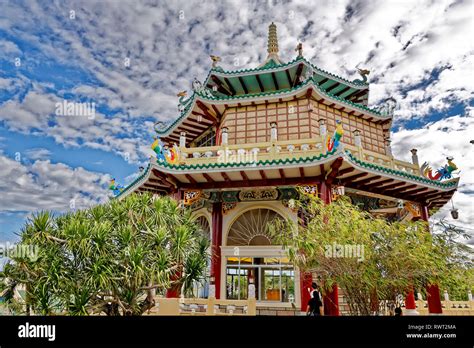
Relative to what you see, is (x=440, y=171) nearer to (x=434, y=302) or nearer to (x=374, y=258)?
(x=434, y=302)

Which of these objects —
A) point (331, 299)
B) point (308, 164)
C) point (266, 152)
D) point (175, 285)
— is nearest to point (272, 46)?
point (266, 152)

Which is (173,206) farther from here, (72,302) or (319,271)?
(319,271)

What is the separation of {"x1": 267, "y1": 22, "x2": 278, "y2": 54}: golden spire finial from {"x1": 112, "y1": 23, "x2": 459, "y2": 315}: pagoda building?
17.6 inches

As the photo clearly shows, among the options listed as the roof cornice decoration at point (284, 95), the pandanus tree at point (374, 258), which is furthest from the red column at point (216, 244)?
the pandanus tree at point (374, 258)

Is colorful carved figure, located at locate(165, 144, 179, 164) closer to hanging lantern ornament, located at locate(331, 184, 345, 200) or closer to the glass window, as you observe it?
the glass window

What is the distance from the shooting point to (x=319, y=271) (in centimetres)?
859

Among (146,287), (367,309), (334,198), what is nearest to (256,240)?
(334,198)

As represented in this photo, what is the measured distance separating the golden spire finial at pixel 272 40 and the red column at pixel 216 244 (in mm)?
9214

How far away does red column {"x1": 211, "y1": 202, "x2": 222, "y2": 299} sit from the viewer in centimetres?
1398

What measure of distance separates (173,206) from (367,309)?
6.19 metres

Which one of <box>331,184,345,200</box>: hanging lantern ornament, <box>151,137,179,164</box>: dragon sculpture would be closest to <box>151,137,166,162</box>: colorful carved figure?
<box>151,137,179,164</box>: dragon sculpture

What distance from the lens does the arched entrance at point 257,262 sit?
45.8 feet

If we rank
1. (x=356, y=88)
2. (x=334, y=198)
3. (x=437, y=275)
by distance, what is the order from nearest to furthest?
(x=437, y=275), (x=334, y=198), (x=356, y=88)

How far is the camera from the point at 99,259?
29.0ft
